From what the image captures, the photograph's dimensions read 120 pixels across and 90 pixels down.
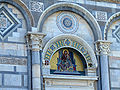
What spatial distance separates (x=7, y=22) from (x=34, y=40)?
4.34 feet

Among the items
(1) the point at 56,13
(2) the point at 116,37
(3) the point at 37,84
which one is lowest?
(3) the point at 37,84

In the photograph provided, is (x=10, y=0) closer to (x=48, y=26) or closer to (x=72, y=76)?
(x=48, y=26)

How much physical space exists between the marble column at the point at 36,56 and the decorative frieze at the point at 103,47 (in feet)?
8.59

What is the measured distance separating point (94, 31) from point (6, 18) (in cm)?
394

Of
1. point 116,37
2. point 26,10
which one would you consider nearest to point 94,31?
point 116,37

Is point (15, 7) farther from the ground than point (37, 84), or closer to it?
farther from the ground

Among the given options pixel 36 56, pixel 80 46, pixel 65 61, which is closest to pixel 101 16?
pixel 80 46

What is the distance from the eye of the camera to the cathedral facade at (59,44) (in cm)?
1410

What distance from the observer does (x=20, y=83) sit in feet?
45.8

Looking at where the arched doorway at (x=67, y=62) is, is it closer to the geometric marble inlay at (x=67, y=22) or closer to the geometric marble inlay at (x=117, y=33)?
the geometric marble inlay at (x=67, y=22)

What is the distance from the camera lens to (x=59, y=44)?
1520 centimetres

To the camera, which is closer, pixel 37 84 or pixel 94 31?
pixel 37 84

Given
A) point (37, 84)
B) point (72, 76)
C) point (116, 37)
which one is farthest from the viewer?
point (116, 37)

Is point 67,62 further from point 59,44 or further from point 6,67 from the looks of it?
point 6,67
